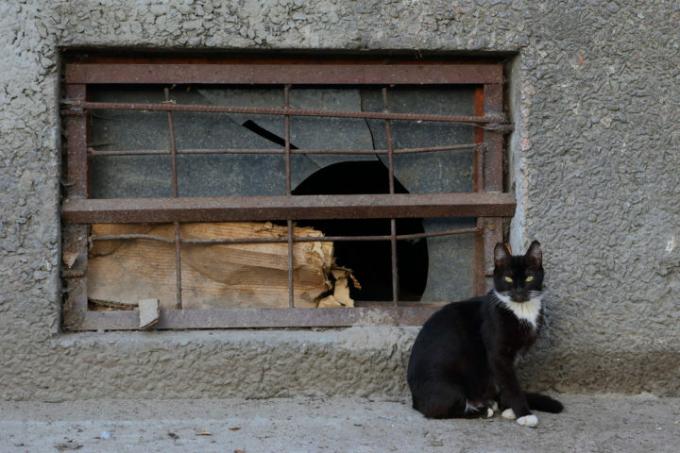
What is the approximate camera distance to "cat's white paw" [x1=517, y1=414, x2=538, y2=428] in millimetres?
3643

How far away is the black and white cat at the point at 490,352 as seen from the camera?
3734 mm

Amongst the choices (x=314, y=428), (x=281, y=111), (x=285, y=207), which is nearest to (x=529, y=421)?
(x=314, y=428)

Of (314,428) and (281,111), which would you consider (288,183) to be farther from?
(314,428)

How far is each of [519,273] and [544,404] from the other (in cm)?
57

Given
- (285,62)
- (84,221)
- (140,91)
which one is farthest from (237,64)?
(84,221)

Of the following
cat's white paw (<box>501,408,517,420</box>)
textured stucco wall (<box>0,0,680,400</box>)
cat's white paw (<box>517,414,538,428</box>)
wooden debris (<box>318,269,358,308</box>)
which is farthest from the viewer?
wooden debris (<box>318,269,358,308</box>)

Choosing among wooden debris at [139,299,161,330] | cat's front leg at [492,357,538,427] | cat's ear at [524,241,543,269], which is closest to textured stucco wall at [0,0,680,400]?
wooden debris at [139,299,161,330]

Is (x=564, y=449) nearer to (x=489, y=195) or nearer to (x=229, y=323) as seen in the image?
(x=489, y=195)

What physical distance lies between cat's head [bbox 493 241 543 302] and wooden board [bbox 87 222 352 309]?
850 mm

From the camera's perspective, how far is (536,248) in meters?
3.85

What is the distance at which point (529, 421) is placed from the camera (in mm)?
3646

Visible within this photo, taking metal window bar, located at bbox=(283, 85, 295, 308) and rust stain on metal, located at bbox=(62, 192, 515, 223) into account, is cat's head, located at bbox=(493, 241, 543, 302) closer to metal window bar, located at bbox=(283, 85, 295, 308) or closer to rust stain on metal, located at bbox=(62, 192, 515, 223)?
rust stain on metal, located at bbox=(62, 192, 515, 223)

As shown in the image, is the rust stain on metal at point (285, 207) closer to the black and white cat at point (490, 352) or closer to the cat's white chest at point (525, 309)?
the black and white cat at point (490, 352)

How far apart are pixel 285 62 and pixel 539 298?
157 cm
